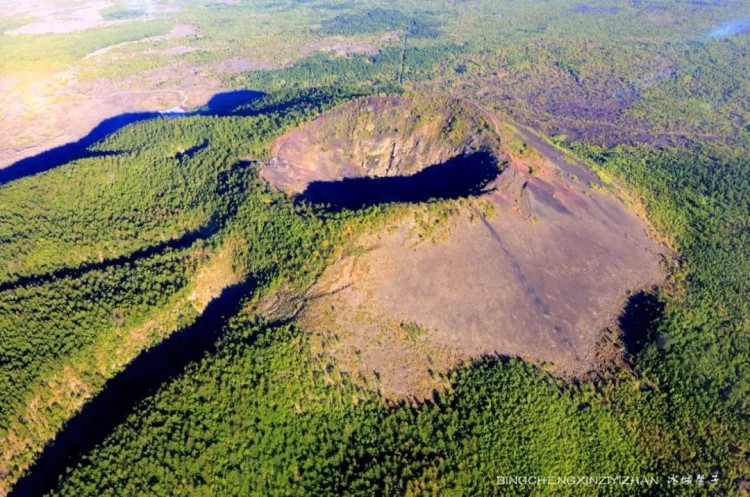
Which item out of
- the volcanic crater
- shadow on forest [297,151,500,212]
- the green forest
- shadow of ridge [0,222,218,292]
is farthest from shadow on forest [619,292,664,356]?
shadow of ridge [0,222,218,292]

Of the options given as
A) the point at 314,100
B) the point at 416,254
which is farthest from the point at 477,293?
the point at 314,100

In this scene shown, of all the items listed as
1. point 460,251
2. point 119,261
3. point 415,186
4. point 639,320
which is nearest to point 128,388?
point 119,261

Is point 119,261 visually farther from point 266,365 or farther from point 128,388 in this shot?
point 266,365

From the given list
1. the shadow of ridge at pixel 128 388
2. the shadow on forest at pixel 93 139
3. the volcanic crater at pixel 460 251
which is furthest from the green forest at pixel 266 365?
the shadow on forest at pixel 93 139

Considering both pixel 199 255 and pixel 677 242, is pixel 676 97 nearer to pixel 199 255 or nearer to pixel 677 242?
pixel 677 242

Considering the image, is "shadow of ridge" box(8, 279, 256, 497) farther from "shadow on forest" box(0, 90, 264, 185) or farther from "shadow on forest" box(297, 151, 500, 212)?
"shadow on forest" box(0, 90, 264, 185)

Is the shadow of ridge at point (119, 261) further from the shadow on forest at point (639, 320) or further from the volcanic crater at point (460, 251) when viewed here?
the shadow on forest at point (639, 320)
